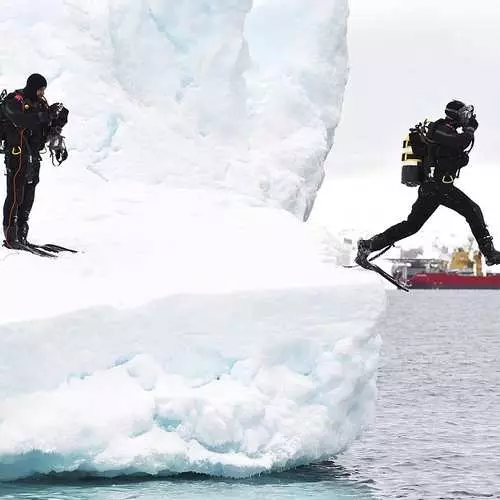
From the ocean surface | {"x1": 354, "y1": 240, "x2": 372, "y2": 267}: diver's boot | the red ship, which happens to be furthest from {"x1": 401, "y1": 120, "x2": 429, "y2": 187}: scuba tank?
the red ship

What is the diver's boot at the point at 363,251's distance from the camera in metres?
13.4

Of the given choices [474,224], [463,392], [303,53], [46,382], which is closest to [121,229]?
[46,382]

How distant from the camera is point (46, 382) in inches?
467

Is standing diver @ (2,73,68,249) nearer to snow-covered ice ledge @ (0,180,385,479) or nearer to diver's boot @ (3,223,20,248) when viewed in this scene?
diver's boot @ (3,223,20,248)

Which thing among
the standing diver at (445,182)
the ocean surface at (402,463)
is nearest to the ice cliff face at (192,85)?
the ocean surface at (402,463)

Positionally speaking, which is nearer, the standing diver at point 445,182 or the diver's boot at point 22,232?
the standing diver at point 445,182

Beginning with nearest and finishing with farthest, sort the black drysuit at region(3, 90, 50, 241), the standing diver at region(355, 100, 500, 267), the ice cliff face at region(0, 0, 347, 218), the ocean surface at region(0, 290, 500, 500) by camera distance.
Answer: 1. the ocean surface at region(0, 290, 500, 500)
2. the standing diver at region(355, 100, 500, 267)
3. the black drysuit at region(3, 90, 50, 241)
4. the ice cliff face at region(0, 0, 347, 218)

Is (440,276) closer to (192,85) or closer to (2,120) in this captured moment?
(192,85)

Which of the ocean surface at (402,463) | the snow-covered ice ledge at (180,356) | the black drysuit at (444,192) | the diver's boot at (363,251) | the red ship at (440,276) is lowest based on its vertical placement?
the ocean surface at (402,463)

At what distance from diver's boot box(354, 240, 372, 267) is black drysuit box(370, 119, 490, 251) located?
0.11ft

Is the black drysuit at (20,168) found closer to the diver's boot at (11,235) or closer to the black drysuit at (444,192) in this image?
the diver's boot at (11,235)

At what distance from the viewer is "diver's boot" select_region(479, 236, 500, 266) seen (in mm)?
12898

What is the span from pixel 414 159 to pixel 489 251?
4.26 ft

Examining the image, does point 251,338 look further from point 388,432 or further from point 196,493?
point 388,432
